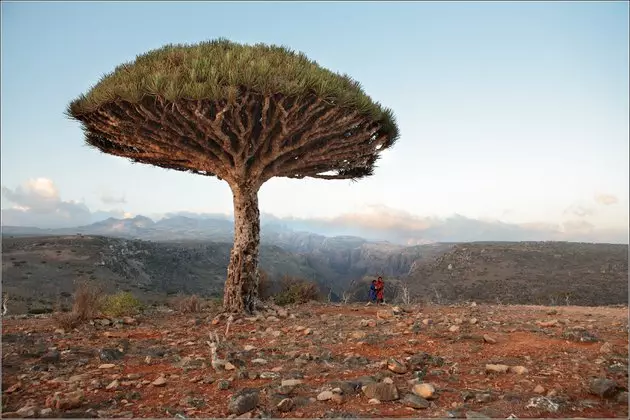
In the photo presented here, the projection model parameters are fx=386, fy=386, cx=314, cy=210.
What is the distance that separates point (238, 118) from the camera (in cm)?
859

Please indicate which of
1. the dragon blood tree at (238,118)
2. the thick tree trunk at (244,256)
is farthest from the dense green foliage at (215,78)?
the thick tree trunk at (244,256)

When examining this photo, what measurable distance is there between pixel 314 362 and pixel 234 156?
19.5 feet

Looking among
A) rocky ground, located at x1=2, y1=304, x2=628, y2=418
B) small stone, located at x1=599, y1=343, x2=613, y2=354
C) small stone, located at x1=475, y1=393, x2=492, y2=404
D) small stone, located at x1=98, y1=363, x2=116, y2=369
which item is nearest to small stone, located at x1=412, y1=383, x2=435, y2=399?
rocky ground, located at x1=2, y1=304, x2=628, y2=418

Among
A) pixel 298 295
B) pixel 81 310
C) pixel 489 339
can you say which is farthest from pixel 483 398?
pixel 298 295

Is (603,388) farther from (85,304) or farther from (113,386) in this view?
(85,304)

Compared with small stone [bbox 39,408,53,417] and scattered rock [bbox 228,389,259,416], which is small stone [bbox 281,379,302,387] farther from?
small stone [bbox 39,408,53,417]

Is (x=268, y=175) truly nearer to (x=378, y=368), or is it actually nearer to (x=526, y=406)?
(x=378, y=368)

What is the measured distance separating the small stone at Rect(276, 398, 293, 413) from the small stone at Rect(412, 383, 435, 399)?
126 cm

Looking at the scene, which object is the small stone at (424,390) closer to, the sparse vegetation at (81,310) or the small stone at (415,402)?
the small stone at (415,402)

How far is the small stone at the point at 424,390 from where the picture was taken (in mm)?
3768

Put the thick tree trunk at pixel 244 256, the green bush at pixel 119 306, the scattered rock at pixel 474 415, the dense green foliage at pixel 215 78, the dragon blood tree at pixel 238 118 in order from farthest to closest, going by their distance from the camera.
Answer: the thick tree trunk at pixel 244 256
the green bush at pixel 119 306
the dragon blood tree at pixel 238 118
the dense green foliage at pixel 215 78
the scattered rock at pixel 474 415

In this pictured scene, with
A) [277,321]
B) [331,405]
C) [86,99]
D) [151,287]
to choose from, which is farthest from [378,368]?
[151,287]

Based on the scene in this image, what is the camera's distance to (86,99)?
944 centimetres

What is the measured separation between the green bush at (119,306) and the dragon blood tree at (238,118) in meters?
2.60
